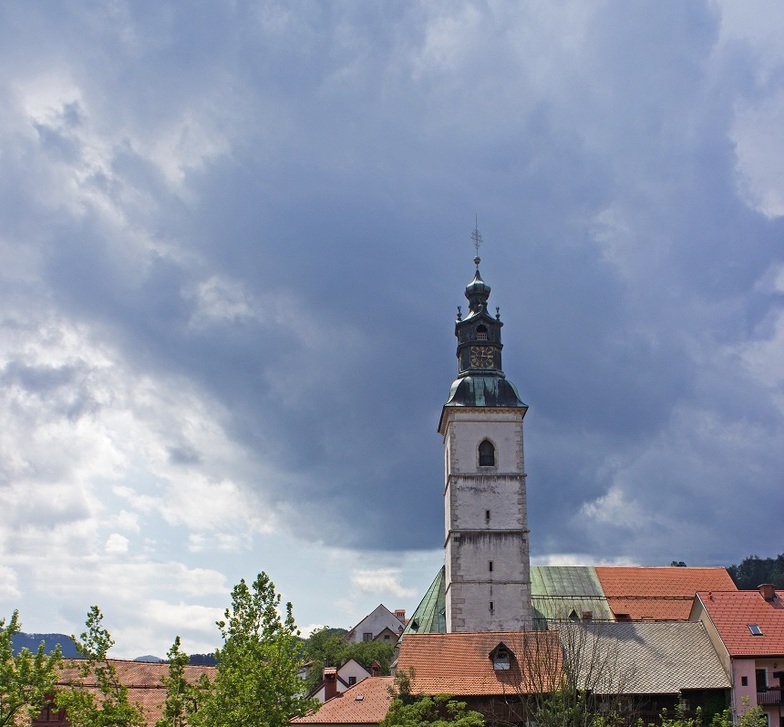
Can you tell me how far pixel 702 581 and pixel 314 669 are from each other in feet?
135

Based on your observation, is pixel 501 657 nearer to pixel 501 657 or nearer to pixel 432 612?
pixel 501 657

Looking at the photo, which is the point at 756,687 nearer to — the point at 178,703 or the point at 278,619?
the point at 278,619

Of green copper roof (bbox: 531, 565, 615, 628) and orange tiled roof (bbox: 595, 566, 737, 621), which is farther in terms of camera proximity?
orange tiled roof (bbox: 595, 566, 737, 621)

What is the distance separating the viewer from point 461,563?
52562mm

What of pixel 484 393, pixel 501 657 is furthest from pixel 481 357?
pixel 501 657

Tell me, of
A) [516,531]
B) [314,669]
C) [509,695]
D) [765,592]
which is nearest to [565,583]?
[516,531]

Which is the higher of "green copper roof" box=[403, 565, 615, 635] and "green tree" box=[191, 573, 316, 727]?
"green copper roof" box=[403, 565, 615, 635]

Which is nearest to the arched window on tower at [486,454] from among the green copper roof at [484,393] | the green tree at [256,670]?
the green copper roof at [484,393]

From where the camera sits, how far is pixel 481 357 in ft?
189

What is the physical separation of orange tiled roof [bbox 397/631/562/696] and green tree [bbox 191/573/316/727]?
52.4 ft

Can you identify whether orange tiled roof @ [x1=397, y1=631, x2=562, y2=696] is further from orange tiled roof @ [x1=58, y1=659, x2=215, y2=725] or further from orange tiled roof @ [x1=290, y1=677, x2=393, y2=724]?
orange tiled roof @ [x1=58, y1=659, x2=215, y2=725]

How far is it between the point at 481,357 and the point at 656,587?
18379 millimetres

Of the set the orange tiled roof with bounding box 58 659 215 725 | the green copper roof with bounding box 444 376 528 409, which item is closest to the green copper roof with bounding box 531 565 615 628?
the green copper roof with bounding box 444 376 528 409

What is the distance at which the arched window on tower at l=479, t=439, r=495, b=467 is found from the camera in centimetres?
5506
